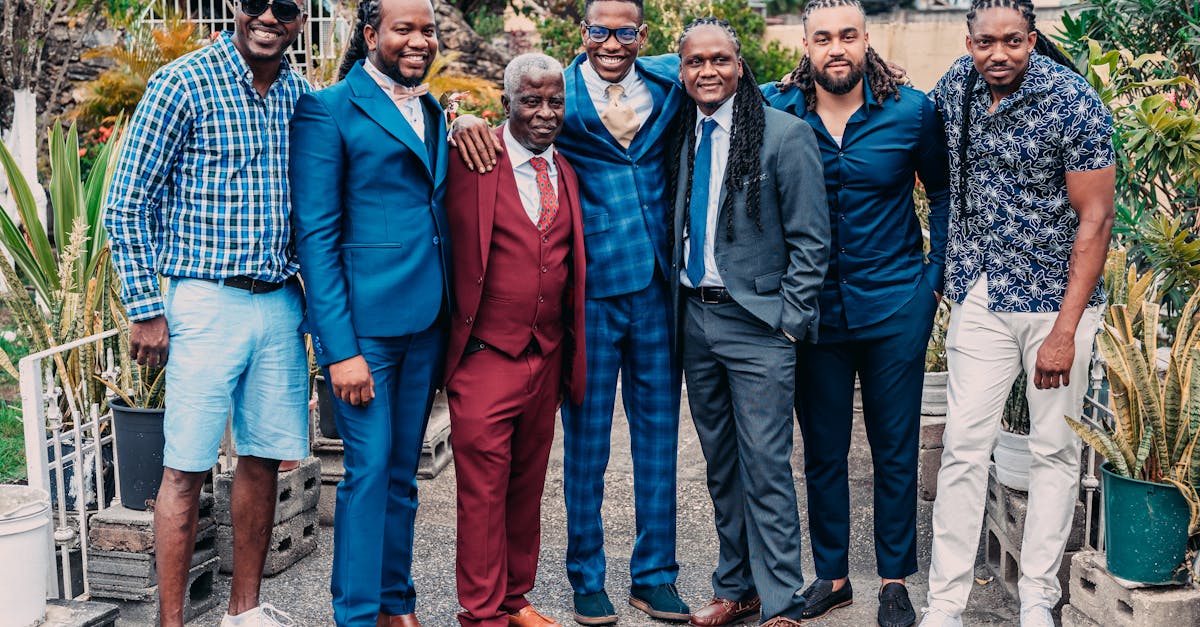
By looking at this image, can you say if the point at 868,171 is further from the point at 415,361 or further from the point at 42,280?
the point at 42,280

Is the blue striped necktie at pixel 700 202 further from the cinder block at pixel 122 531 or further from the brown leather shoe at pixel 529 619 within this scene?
the cinder block at pixel 122 531

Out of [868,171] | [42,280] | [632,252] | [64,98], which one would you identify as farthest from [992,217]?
[64,98]

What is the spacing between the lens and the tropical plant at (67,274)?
4785 millimetres

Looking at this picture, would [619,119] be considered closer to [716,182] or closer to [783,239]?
[716,182]

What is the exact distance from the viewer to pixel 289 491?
4980 millimetres

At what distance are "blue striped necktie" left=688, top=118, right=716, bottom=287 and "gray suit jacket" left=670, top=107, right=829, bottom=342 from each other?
0.07 metres

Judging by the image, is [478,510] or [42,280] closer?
[478,510]

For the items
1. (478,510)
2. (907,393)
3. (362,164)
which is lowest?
(478,510)

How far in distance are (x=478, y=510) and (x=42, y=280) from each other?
2.42 meters

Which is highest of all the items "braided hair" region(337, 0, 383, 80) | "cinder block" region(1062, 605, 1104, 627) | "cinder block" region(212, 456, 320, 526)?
"braided hair" region(337, 0, 383, 80)

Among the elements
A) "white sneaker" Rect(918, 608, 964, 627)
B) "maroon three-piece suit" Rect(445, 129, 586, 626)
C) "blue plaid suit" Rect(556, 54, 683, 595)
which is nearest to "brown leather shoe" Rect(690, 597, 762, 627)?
"blue plaid suit" Rect(556, 54, 683, 595)

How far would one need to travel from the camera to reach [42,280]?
5191 millimetres

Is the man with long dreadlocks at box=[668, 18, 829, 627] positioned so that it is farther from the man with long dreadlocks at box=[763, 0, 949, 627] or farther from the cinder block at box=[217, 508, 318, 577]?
the cinder block at box=[217, 508, 318, 577]

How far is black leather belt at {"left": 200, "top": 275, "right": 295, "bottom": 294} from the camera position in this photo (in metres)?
3.76
